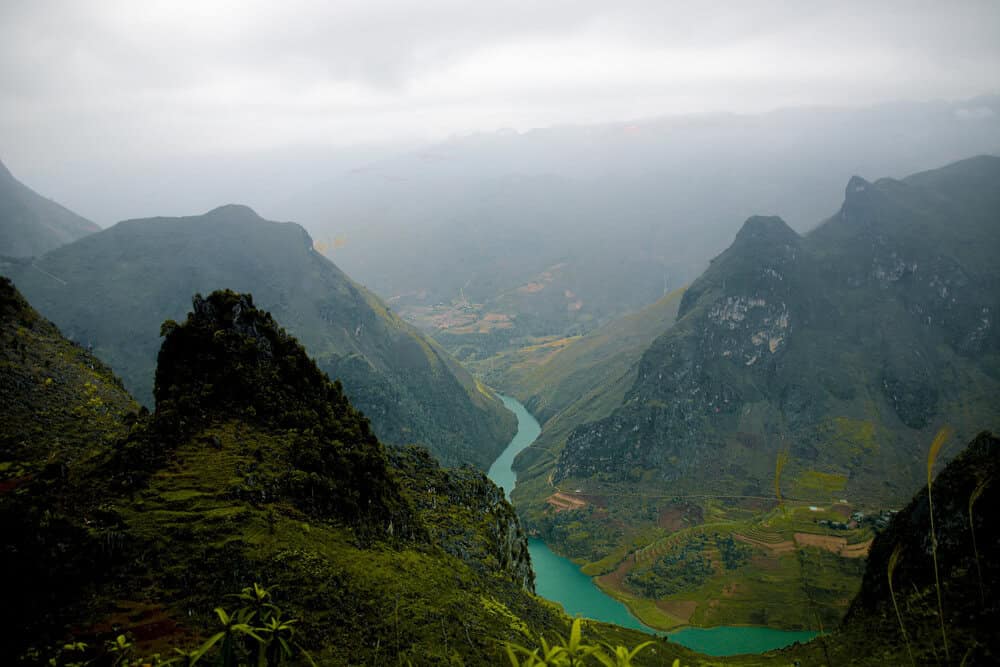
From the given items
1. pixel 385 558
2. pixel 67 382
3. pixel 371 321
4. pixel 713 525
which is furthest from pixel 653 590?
pixel 371 321

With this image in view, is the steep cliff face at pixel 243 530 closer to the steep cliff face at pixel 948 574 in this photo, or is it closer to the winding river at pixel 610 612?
the steep cliff face at pixel 948 574

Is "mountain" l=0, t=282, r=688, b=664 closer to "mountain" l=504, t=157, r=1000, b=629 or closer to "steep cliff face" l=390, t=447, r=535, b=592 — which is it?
"steep cliff face" l=390, t=447, r=535, b=592

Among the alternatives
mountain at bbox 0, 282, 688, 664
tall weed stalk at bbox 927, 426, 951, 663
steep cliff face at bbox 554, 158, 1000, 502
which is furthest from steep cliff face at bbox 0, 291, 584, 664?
steep cliff face at bbox 554, 158, 1000, 502

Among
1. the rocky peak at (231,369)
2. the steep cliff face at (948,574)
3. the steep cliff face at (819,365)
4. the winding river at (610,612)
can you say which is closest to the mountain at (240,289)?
the steep cliff face at (819,365)

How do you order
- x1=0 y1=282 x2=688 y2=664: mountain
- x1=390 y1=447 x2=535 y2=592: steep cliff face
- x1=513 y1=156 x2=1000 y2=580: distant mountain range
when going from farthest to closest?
x1=513 y1=156 x2=1000 y2=580: distant mountain range → x1=390 y1=447 x2=535 y2=592: steep cliff face → x1=0 y1=282 x2=688 y2=664: mountain

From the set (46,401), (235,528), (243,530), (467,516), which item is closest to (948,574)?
(467,516)

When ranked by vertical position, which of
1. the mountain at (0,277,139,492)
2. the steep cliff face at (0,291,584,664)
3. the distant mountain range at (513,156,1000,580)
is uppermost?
the mountain at (0,277,139,492)

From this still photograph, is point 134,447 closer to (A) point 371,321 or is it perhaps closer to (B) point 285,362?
(B) point 285,362
